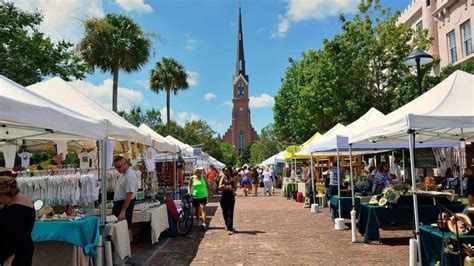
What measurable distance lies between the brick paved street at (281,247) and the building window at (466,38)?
17.0 metres

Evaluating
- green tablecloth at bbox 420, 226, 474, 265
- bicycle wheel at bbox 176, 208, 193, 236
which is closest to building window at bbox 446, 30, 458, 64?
bicycle wheel at bbox 176, 208, 193, 236

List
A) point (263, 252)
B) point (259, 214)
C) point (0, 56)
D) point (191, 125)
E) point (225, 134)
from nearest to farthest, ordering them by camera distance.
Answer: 1. point (263, 252)
2. point (259, 214)
3. point (0, 56)
4. point (191, 125)
5. point (225, 134)

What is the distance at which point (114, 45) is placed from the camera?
23.7m

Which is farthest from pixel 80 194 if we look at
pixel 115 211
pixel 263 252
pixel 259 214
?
pixel 259 214

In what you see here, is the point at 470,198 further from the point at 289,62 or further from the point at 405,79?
the point at 289,62

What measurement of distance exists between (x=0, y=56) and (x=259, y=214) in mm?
13539

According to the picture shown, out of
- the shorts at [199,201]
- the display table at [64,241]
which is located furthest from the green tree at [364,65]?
the display table at [64,241]

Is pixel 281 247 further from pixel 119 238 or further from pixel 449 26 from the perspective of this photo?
pixel 449 26

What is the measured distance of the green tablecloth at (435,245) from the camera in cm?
554

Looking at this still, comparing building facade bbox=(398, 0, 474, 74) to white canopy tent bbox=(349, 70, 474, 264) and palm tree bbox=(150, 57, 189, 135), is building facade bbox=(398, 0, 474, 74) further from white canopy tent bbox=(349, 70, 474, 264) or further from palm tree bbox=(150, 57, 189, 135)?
palm tree bbox=(150, 57, 189, 135)

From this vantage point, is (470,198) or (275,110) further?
(275,110)

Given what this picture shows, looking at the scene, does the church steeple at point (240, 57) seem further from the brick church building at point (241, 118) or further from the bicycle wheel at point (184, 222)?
the bicycle wheel at point (184, 222)

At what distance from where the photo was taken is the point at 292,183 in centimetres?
2517

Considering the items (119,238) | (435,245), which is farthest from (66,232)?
(435,245)
